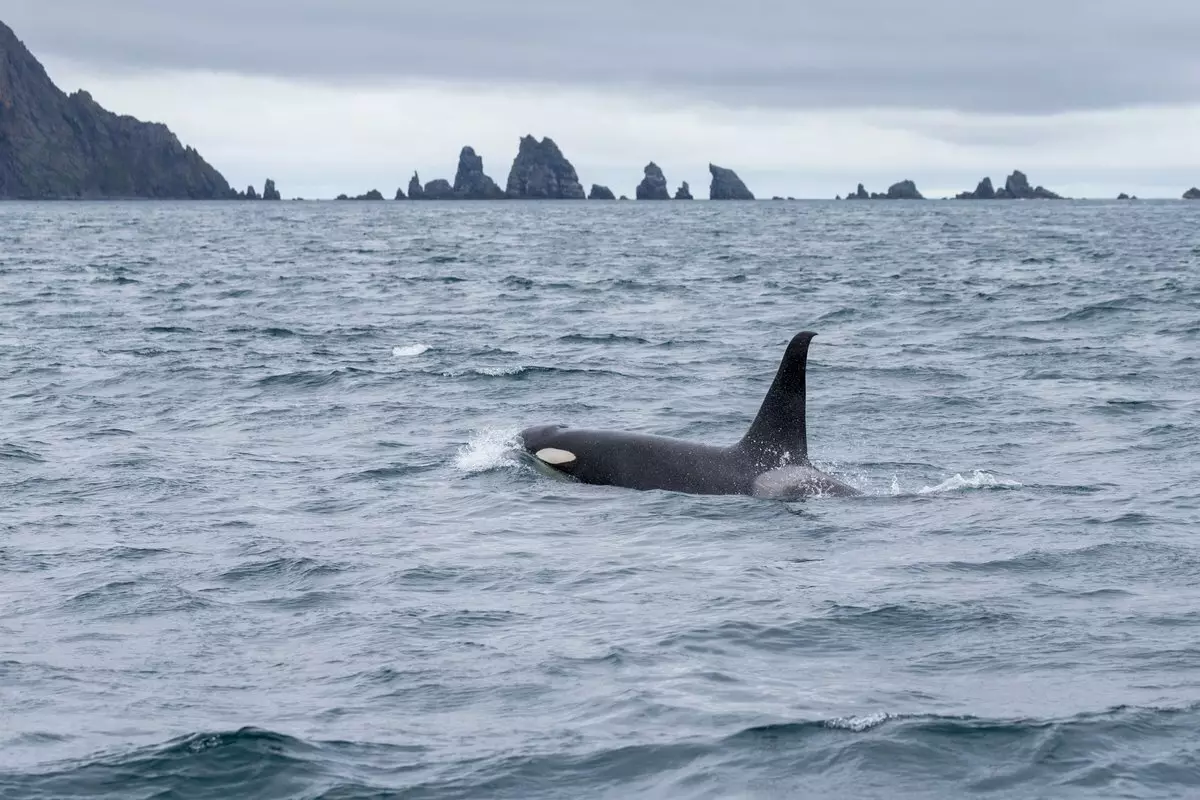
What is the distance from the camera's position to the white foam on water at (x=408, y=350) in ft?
85.1

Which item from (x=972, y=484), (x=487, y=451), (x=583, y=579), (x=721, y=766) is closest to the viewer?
(x=721, y=766)

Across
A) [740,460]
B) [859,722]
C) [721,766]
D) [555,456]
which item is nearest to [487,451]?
[555,456]

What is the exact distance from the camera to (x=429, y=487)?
1491cm

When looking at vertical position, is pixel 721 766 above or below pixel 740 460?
below

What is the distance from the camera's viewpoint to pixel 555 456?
15.2m

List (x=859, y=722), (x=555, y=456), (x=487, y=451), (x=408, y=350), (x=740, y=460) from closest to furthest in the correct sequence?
(x=859, y=722)
(x=740, y=460)
(x=555, y=456)
(x=487, y=451)
(x=408, y=350)

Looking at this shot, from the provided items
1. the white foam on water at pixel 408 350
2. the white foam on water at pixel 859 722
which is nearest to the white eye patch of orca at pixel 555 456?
the white foam on water at pixel 859 722

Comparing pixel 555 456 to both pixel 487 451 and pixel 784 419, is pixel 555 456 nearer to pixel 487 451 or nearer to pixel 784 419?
pixel 487 451

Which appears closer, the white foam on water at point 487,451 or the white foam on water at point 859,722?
the white foam on water at point 859,722

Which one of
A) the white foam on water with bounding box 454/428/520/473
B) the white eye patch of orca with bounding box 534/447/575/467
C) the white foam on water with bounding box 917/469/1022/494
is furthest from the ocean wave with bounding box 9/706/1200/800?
the white foam on water with bounding box 454/428/520/473

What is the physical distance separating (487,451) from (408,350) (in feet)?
33.9

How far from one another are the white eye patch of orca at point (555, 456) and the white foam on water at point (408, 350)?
35.1 feet

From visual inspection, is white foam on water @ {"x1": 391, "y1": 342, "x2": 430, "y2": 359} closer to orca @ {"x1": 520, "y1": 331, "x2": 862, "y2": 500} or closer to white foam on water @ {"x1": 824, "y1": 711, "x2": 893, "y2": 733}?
orca @ {"x1": 520, "y1": 331, "x2": 862, "y2": 500}

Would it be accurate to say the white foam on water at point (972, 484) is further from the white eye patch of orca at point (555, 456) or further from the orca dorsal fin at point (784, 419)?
the white eye patch of orca at point (555, 456)
